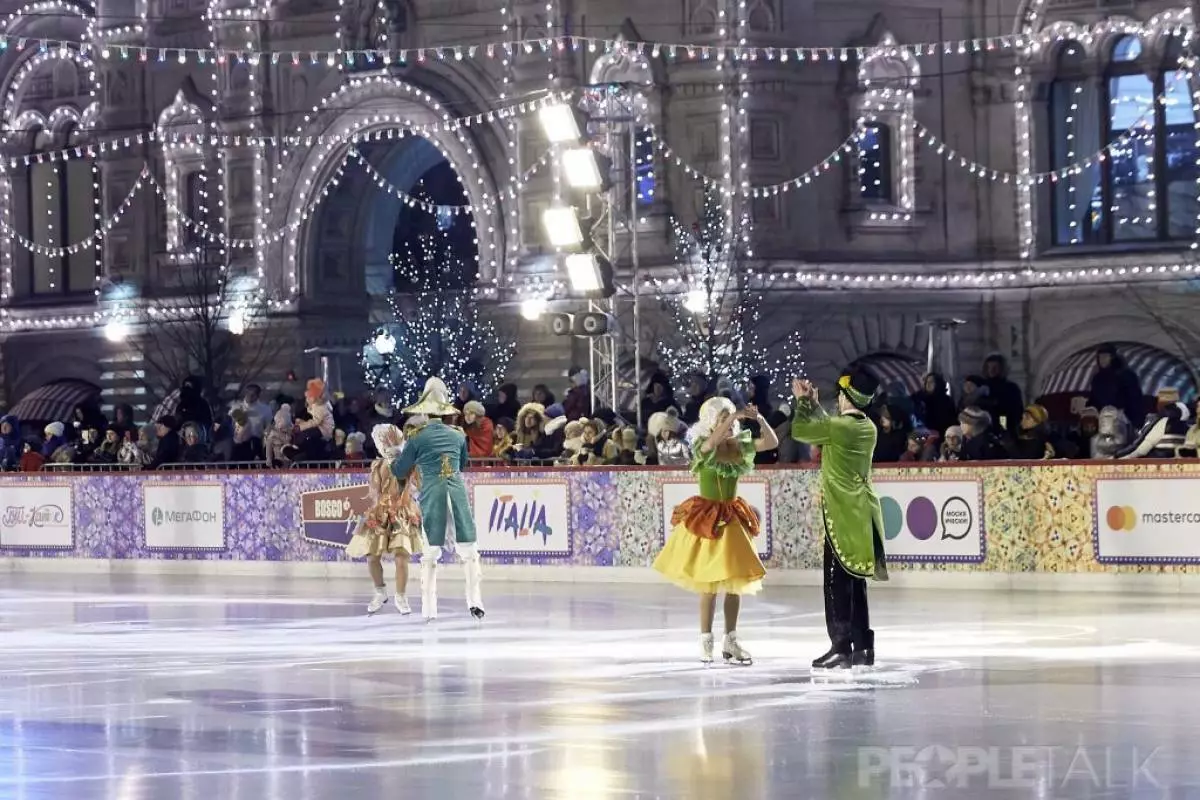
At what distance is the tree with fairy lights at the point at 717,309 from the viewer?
3706cm

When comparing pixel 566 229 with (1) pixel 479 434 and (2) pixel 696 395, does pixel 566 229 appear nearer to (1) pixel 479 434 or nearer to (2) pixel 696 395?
(2) pixel 696 395

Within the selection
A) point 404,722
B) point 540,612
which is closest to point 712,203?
point 540,612

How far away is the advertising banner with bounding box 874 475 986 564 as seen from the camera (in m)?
23.5

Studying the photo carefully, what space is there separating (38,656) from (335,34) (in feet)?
85.7

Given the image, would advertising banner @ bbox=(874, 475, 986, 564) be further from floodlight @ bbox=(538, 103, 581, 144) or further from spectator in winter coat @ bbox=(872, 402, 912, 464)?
floodlight @ bbox=(538, 103, 581, 144)

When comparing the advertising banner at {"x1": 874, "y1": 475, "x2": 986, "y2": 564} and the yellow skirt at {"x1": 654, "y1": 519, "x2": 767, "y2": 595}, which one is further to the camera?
the advertising banner at {"x1": 874, "y1": 475, "x2": 986, "y2": 564}

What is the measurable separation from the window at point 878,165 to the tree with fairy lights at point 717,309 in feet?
10.6

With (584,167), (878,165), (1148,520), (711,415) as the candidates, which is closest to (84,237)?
(878,165)

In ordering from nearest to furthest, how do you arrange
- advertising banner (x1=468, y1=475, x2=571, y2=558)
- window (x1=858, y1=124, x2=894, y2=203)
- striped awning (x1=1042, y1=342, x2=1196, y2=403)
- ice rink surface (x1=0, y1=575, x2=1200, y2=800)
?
ice rink surface (x1=0, y1=575, x2=1200, y2=800), advertising banner (x1=468, y1=475, x2=571, y2=558), striped awning (x1=1042, y1=342, x2=1196, y2=403), window (x1=858, y1=124, x2=894, y2=203)

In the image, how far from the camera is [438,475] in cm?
2039

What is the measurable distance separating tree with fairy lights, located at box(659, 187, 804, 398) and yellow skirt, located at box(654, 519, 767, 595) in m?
20.8

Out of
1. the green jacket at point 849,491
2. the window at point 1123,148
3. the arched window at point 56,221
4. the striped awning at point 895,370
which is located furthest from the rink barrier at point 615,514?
the arched window at point 56,221

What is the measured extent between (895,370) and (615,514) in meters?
14.5

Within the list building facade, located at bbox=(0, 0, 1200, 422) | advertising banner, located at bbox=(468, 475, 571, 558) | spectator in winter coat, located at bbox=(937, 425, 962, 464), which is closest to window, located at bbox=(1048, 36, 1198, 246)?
building facade, located at bbox=(0, 0, 1200, 422)
